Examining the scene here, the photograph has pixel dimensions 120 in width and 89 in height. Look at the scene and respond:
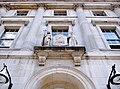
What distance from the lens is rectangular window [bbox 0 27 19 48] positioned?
13.8 meters

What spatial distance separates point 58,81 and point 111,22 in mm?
9159

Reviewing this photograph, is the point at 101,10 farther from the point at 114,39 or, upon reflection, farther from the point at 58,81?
the point at 58,81

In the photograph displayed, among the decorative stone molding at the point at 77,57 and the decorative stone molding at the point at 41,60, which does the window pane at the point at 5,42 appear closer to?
the decorative stone molding at the point at 41,60

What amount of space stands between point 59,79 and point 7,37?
710 cm

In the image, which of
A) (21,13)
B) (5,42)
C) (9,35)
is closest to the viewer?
(5,42)

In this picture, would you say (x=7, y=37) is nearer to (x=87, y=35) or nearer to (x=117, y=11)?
(x=87, y=35)

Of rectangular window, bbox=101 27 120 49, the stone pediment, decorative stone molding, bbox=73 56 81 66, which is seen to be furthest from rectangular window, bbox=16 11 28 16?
decorative stone molding, bbox=73 56 81 66

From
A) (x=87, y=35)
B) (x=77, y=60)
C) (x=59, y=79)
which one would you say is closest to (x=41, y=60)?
(x=59, y=79)

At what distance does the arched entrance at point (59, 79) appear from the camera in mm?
8837

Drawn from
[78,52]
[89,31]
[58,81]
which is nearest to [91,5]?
[89,31]

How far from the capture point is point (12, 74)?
9.28 meters

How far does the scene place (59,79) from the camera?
9516mm

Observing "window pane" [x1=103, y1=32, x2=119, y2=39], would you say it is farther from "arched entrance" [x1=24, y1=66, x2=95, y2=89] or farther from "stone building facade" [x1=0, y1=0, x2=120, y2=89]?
"arched entrance" [x1=24, y1=66, x2=95, y2=89]

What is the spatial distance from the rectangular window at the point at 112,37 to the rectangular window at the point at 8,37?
295 inches
